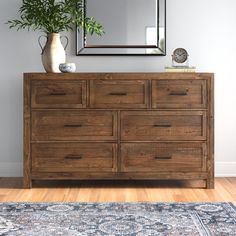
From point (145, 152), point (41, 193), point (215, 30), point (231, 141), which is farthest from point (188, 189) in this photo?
point (215, 30)

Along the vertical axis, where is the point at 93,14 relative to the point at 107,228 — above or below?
above

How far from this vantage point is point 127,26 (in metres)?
4.02

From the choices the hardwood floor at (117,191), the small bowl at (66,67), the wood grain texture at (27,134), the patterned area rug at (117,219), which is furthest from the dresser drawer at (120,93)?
the patterned area rug at (117,219)

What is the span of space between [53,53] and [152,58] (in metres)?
0.77

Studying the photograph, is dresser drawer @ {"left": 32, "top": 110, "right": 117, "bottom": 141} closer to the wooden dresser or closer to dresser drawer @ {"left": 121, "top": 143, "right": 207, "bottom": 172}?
the wooden dresser

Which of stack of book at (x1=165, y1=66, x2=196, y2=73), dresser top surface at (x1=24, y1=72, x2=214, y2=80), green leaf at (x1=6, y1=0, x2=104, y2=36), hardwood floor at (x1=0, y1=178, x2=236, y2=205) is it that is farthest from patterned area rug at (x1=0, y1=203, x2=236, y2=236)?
green leaf at (x1=6, y1=0, x2=104, y2=36)

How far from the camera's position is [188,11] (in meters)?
4.08

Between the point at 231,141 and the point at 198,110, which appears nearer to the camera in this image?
the point at 198,110

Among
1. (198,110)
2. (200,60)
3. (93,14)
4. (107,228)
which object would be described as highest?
(93,14)

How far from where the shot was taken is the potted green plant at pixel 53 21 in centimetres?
374

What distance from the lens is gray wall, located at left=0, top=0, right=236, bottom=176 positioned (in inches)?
161

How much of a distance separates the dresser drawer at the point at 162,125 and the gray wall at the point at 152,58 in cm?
57

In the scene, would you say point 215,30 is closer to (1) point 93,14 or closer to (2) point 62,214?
(1) point 93,14

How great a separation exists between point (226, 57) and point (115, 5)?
895 millimetres
